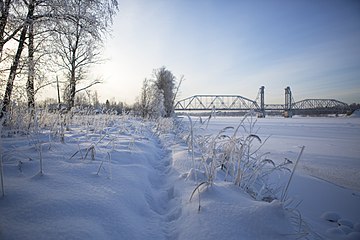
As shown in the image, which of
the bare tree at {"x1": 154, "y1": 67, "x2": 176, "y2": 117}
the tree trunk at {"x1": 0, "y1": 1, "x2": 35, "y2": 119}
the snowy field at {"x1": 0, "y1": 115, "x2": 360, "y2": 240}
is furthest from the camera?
the bare tree at {"x1": 154, "y1": 67, "x2": 176, "y2": 117}

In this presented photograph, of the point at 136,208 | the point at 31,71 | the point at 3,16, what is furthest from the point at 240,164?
the point at 3,16

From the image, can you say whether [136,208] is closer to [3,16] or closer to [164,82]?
[3,16]

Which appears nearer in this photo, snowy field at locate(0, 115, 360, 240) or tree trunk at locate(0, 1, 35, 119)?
snowy field at locate(0, 115, 360, 240)

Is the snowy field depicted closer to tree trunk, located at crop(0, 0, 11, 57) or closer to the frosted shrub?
the frosted shrub

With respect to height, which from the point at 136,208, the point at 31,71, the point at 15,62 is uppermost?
the point at 15,62

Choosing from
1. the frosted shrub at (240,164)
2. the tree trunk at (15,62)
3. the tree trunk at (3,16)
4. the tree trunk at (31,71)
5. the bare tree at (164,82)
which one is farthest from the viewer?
the bare tree at (164,82)

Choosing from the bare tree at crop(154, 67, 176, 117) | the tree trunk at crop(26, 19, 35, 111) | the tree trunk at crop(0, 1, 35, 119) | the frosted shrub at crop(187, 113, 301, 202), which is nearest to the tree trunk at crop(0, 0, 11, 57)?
the tree trunk at crop(0, 1, 35, 119)

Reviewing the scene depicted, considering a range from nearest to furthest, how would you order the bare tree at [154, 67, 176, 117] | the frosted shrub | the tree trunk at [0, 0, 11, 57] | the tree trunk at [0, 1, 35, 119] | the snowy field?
1. the snowy field
2. the frosted shrub
3. the tree trunk at [0, 0, 11, 57]
4. the tree trunk at [0, 1, 35, 119]
5. the bare tree at [154, 67, 176, 117]

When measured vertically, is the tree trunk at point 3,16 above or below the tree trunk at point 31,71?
above

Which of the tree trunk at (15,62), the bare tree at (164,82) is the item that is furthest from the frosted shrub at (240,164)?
the bare tree at (164,82)

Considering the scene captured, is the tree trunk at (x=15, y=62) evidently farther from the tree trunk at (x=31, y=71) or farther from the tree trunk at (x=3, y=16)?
the tree trunk at (x=3, y=16)

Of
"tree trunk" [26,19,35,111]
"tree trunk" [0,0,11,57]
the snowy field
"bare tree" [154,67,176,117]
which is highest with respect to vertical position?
"bare tree" [154,67,176,117]

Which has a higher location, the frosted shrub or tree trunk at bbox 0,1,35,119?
tree trunk at bbox 0,1,35,119

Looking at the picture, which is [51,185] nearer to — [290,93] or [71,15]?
[71,15]
